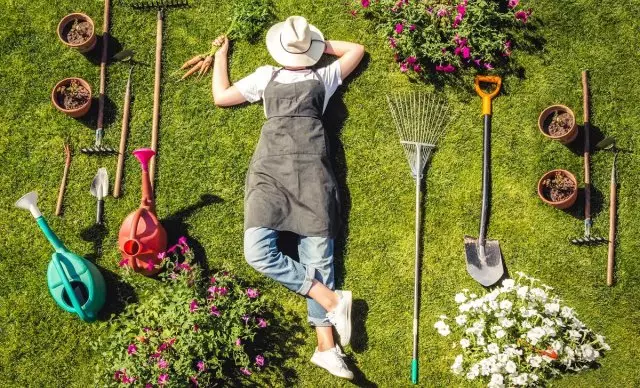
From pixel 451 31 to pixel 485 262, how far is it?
2532 millimetres

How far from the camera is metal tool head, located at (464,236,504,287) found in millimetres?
7327

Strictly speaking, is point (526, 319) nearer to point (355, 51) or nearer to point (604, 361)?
point (604, 361)

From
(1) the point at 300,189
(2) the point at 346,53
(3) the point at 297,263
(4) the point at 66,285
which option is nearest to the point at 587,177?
(2) the point at 346,53

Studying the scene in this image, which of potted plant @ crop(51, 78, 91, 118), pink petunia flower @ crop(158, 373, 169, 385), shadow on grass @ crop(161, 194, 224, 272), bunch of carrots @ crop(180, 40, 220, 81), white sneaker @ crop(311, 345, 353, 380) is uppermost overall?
bunch of carrots @ crop(180, 40, 220, 81)

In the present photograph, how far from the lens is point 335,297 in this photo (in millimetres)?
7242

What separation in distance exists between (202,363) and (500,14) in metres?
4.84

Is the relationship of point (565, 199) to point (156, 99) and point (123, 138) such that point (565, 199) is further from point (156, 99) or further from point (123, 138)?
point (123, 138)

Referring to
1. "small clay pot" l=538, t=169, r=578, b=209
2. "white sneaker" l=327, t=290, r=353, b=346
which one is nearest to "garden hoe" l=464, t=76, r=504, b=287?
"small clay pot" l=538, t=169, r=578, b=209

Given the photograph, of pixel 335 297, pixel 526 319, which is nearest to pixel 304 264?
pixel 335 297

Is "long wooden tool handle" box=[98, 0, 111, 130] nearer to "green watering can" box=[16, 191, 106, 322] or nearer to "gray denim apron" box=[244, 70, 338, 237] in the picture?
"green watering can" box=[16, 191, 106, 322]

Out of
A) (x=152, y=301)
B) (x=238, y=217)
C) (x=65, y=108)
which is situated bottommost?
(x=152, y=301)

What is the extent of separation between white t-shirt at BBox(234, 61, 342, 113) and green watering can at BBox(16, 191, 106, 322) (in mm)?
2471

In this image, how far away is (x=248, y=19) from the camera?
307 inches

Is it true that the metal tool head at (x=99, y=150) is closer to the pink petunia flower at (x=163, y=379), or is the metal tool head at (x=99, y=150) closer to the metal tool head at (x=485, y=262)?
the pink petunia flower at (x=163, y=379)
